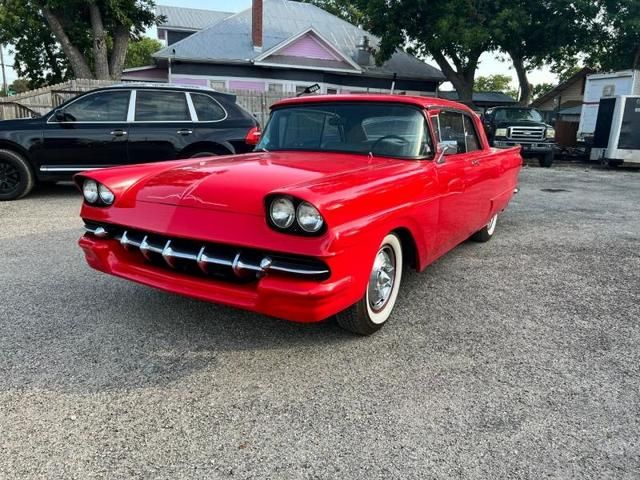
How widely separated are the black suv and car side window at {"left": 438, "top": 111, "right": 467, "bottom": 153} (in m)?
4.34

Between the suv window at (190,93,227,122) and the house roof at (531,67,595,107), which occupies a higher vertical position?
the house roof at (531,67,595,107)

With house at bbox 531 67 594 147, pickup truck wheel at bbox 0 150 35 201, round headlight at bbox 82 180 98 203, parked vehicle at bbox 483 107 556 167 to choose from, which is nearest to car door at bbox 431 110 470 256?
round headlight at bbox 82 180 98 203

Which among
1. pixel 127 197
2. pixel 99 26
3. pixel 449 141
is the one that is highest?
pixel 99 26

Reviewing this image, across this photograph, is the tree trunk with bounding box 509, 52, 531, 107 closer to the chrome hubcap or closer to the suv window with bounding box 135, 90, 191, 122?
the suv window with bounding box 135, 90, 191, 122

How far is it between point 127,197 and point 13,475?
5.58ft

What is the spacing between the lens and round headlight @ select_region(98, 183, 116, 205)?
3.17 m

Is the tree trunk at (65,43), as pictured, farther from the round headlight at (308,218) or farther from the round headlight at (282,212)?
the round headlight at (308,218)

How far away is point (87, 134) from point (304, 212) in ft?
20.3

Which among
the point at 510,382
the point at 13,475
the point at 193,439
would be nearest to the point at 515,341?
the point at 510,382

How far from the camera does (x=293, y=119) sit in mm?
4207

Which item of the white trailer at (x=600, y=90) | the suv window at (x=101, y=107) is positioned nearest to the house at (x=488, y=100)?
the white trailer at (x=600, y=90)

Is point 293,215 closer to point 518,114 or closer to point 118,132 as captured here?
point 118,132

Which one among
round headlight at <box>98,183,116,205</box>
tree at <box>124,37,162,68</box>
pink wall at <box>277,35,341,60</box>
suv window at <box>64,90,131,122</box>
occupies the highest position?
tree at <box>124,37,162,68</box>

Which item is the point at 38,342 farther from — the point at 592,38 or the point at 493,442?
the point at 592,38
